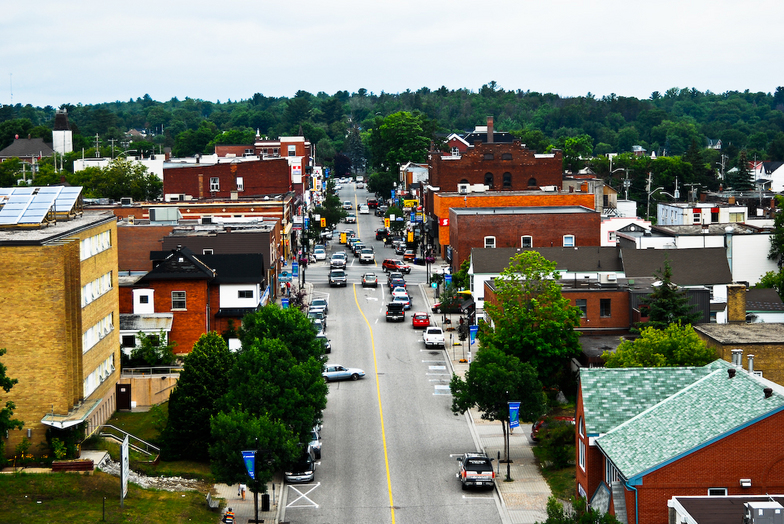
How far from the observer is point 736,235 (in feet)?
293

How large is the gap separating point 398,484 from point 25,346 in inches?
680

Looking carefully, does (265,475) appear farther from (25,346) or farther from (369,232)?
(369,232)

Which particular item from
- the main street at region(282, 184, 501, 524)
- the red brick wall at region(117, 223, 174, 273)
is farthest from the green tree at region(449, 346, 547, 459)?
the red brick wall at region(117, 223, 174, 273)

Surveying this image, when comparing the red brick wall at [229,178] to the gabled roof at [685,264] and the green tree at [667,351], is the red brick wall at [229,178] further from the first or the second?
the green tree at [667,351]

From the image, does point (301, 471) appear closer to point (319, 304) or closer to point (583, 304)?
point (583, 304)

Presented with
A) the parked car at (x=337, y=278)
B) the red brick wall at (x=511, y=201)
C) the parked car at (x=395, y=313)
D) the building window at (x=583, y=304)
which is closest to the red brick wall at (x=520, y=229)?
the parked car at (x=337, y=278)

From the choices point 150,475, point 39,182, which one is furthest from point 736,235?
point 39,182

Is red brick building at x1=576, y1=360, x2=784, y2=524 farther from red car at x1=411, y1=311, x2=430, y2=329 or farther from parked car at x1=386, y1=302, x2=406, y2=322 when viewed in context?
parked car at x1=386, y1=302, x2=406, y2=322

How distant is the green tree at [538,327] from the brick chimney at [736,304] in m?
8.64

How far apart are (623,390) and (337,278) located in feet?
212

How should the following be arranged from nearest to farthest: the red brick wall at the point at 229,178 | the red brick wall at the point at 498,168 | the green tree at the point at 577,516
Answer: the green tree at the point at 577,516, the red brick wall at the point at 229,178, the red brick wall at the point at 498,168

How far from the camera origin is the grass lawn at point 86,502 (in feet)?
125

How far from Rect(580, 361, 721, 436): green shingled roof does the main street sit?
270 inches

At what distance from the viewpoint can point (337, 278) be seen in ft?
332
